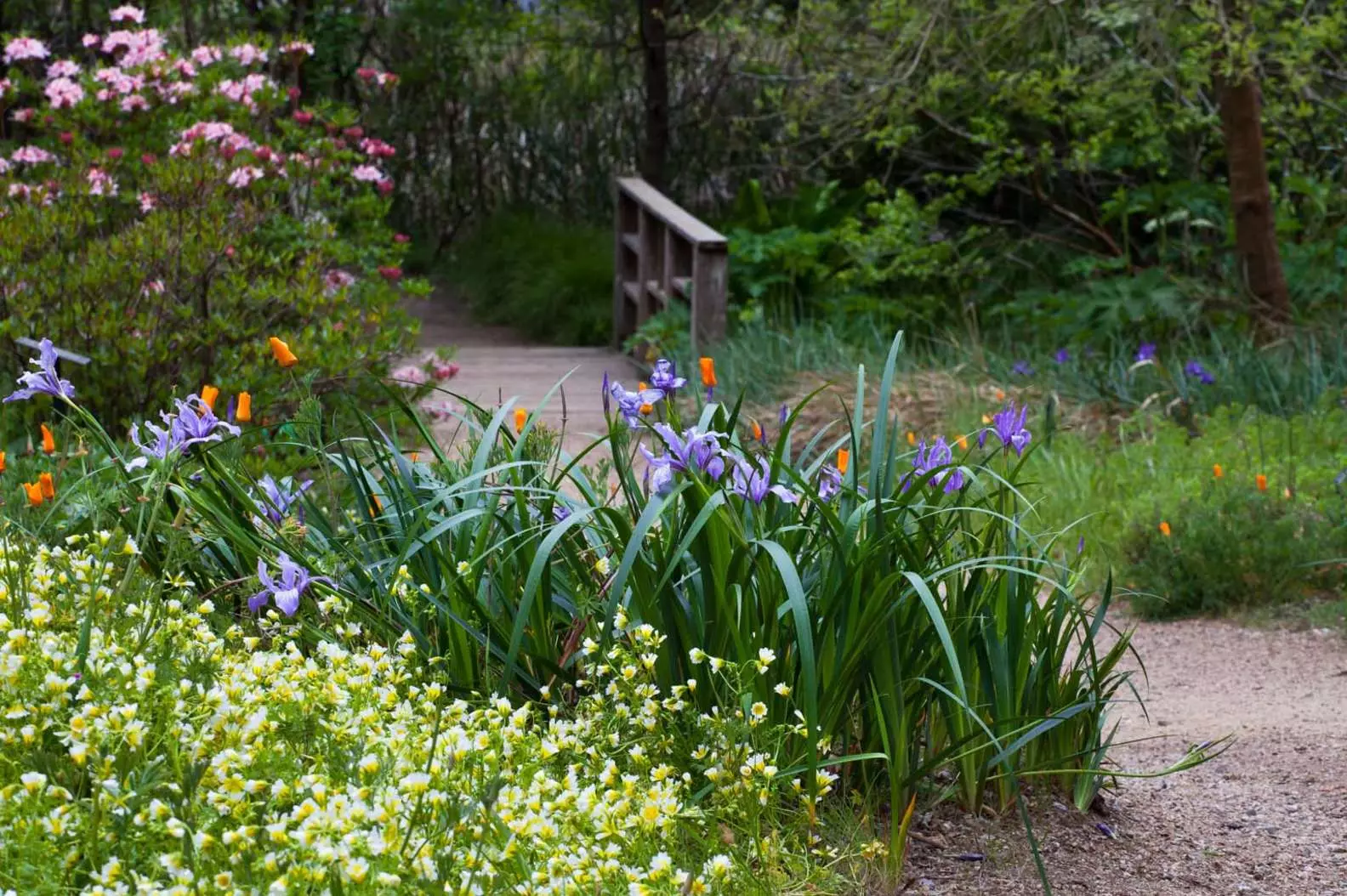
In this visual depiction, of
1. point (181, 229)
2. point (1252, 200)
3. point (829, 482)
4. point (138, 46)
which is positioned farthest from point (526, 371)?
point (829, 482)

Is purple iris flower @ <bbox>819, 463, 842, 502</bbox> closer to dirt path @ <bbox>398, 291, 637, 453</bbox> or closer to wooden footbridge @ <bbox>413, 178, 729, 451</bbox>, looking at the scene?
dirt path @ <bbox>398, 291, 637, 453</bbox>

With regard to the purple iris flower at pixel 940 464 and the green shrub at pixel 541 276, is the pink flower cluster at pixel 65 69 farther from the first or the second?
the purple iris flower at pixel 940 464

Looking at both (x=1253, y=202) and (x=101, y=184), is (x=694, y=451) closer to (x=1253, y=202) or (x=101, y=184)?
(x=101, y=184)

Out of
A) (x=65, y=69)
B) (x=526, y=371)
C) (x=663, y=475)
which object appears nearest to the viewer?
(x=663, y=475)

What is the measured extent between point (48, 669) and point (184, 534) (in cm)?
67

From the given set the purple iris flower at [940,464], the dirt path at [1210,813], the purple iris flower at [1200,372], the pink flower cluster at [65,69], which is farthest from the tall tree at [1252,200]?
the pink flower cluster at [65,69]

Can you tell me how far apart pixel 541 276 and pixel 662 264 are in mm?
1989

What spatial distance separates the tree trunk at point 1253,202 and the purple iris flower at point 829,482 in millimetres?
5301

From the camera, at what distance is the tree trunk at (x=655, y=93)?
12.1 metres

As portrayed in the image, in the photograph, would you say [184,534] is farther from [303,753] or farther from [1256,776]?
[1256,776]

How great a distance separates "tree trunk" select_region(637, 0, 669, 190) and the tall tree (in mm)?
5204

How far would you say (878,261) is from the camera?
1000cm

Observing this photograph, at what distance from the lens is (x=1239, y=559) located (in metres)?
4.97

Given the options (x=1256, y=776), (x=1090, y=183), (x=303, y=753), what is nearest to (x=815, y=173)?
(x=1090, y=183)
